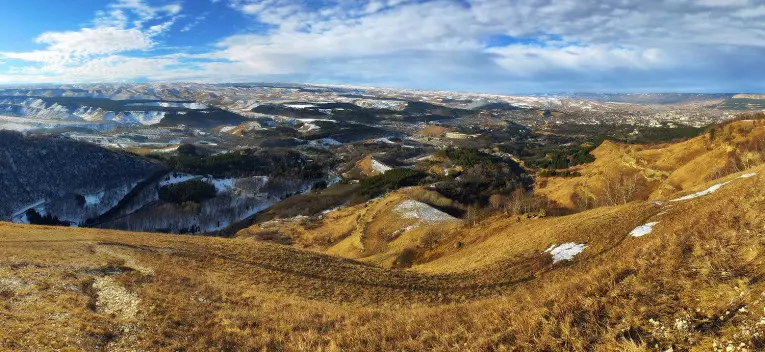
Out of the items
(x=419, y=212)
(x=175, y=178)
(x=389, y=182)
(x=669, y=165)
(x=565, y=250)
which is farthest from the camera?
(x=175, y=178)

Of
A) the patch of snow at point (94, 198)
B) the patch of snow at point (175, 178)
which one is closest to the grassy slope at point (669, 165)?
the patch of snow at point (175, 178)

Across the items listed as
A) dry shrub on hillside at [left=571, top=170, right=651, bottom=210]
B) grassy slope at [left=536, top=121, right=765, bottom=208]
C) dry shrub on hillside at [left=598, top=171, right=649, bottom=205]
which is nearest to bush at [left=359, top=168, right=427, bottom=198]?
grassy slope at [left=536, top=121, right=765, bottom=208]

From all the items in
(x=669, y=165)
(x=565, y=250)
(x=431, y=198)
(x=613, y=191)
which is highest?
(x=669, y=165)

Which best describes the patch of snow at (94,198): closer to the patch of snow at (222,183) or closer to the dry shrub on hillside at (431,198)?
the patch of snow at (222,183)

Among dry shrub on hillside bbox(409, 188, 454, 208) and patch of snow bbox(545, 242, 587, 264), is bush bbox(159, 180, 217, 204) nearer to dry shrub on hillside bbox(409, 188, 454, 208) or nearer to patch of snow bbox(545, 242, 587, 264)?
dry shrub on hillside bbox(409, 188, 454, 208)

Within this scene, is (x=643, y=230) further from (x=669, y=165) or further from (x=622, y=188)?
(x=669, y=165)

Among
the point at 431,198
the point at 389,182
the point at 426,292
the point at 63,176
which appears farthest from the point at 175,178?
the point at 426,292

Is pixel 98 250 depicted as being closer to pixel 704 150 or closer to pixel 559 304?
pixel 559 304
